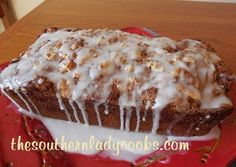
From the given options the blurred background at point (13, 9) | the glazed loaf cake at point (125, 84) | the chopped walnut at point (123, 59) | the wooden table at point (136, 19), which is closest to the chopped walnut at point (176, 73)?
the glazed loaf cake at point (125, 84)

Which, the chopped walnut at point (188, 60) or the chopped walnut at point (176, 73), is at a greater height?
the chopped walnut at point (188, 60)

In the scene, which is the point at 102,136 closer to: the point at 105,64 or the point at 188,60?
the point at 105,64

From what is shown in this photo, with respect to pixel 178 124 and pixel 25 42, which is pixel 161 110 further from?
pixel 25 42

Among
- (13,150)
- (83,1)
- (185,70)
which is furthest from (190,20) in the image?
(13,150)

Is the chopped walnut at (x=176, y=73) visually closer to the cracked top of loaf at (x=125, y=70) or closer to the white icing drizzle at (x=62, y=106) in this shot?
the cracked top of loaf at (x=125, y=70)

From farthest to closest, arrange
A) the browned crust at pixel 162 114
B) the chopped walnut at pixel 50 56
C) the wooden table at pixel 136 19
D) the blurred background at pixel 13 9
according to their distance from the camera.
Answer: the blurred background at pixel 13 9 < the wooden table at pixel 136 19 < the chopped walnut at pixel 50 56 < the browned crust at pixel 162 114

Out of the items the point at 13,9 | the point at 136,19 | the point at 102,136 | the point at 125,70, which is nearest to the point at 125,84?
the point at 125,70

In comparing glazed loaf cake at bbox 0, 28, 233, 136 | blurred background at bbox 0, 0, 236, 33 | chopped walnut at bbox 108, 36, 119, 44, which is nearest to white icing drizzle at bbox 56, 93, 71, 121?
glazed loaf cake at bbox 0, 28, 233, 136
